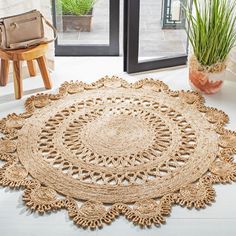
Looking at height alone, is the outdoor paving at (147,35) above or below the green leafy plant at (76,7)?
below

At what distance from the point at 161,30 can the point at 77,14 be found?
0.67 m

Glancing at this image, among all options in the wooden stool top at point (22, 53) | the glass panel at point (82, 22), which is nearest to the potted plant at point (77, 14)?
the glass panel at point (82, 22)

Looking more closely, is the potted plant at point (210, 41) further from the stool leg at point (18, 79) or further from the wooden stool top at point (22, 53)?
the stool leg at point (18, 79)

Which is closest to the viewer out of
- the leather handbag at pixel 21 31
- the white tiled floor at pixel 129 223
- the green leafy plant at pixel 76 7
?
the white tiled floor at pixel 129 223

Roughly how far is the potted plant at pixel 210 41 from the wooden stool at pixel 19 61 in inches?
37.6

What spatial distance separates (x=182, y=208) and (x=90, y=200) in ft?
1.33

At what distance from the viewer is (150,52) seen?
3.04 m

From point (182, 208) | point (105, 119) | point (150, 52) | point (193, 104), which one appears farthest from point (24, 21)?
point (182, 208)

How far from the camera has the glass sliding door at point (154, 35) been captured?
2.83m

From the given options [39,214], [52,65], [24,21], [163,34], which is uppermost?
[24,21]

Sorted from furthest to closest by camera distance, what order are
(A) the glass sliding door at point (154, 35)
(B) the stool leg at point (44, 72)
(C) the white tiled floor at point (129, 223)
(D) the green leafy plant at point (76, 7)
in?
(D) the green leafy plant at point (76, 7)
(A) the glass sliding door at point (154, 35)
(B) the stool leg at point (44, 72)
(C) the white tiled floor at point (129, 223)

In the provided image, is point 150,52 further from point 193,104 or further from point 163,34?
point 193,104

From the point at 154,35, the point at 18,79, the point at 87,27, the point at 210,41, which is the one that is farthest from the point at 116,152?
the point at 87,27

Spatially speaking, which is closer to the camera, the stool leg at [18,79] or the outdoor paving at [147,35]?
the stool leg at [18,79]
